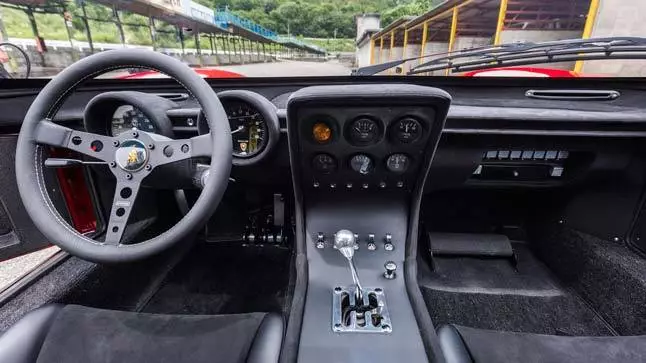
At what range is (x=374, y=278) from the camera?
1534 millimetres

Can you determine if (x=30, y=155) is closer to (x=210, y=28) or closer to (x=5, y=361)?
(x=5, y=361)

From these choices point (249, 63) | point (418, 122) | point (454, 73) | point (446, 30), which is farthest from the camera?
point (249, 63)

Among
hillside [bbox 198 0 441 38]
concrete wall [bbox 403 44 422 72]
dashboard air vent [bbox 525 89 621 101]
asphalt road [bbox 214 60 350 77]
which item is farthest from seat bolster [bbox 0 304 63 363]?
dashboard air vent [bbox 525 89 621 101]

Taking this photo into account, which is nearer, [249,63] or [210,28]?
[210,28]

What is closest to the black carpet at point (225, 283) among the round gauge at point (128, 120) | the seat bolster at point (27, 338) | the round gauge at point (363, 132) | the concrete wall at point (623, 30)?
the seat bolster at point (27, 338)

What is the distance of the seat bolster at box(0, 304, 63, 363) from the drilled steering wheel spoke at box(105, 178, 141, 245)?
0.35 m

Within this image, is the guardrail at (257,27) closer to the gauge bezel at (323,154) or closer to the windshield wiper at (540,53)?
the windshield wiper at (540,53)

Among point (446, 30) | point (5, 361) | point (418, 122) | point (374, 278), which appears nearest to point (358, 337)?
point (374, 278)

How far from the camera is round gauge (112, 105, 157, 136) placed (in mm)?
1549

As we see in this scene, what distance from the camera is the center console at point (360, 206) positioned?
3.93 ft

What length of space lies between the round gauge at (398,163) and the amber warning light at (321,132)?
290mm

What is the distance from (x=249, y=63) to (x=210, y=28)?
409 millimetres

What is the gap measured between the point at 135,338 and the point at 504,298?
184 centimetres

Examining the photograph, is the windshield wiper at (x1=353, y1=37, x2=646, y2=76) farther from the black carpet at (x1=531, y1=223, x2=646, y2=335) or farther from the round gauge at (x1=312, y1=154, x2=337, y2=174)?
the black carpet at (x1=531, y1=223, x2=646, y2=335)
